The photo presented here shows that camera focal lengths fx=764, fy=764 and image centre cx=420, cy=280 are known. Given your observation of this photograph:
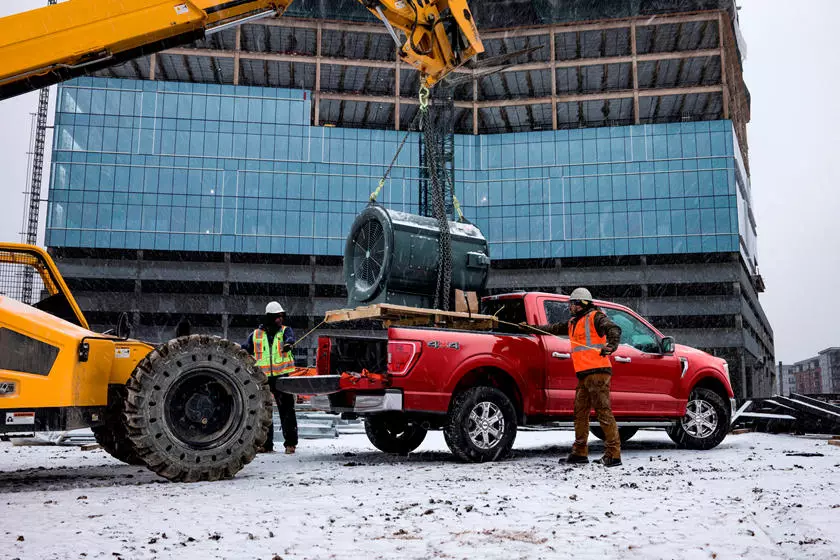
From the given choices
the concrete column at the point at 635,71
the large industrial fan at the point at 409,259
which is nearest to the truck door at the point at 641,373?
the large industrial fan at the point at 409,259

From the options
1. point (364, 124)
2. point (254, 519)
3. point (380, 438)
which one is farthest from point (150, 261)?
point (254, 519)

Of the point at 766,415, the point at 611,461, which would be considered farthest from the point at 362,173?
the point at 611,461

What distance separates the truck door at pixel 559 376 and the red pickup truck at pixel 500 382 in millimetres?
12

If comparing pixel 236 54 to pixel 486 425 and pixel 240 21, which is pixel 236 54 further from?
pixel 486 425

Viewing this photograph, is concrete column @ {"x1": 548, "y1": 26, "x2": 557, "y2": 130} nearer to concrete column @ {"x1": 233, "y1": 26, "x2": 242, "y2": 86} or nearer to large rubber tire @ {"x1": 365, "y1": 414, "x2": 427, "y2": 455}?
concrete column @ {"x1": 233, "y1": 26, "x2": 242, "y2": 86}

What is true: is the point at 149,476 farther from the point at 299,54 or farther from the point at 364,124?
the point at 364,124

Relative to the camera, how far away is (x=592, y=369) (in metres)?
8.59

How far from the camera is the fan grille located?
10359 millimetres

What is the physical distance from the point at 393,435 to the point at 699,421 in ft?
14.2

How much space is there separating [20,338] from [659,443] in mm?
9434

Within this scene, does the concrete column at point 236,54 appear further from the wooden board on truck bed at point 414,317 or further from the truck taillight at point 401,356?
the truck taillight at point 401,356

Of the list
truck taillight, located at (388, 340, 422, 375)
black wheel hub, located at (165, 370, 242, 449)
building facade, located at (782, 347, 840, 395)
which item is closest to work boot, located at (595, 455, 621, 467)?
truck taillight, located at (388, 340, 422, 375)

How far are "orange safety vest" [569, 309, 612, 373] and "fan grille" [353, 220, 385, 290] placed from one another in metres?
2.74

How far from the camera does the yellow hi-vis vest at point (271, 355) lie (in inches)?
398
